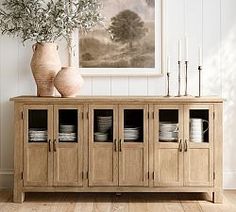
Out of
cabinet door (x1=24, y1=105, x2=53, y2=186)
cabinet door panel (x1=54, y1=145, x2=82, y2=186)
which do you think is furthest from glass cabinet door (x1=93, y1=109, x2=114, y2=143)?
cabinet door (x1=24, y1=105, x2=53, y2=186)

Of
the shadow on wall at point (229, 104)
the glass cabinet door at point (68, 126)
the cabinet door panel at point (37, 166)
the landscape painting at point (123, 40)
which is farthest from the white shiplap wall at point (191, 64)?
the cabinet door panel at point (37, 166)

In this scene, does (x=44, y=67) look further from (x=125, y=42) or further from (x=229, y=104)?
(x=229, y=104)

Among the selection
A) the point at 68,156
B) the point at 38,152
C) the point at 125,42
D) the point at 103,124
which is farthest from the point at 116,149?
the point at 125,42

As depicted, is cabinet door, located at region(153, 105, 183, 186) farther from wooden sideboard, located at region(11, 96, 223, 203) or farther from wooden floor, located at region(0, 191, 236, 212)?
wooden floor, located at region(0, 191, 236, 212)

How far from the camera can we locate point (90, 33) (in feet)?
14.9

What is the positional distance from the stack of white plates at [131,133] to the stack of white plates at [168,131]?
7.5 inches

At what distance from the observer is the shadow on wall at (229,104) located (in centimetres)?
457

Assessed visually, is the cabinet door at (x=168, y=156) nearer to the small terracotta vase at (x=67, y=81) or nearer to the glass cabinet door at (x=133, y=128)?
the glass cabinet door at (x=133, y=128)

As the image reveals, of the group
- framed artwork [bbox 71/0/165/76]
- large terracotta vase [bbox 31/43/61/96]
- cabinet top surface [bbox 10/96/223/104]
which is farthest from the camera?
framed artwork [bbox 71/0/165/76]

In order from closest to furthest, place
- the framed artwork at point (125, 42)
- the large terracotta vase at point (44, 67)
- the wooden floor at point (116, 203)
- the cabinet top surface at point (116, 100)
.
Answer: the wooden floor at point (116, 203), the cabinet top surface at point (116, 100), the large terracotta vase at point (44, 67), the framed artwork at point (125, 42)

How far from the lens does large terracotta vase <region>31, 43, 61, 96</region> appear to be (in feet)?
14.0

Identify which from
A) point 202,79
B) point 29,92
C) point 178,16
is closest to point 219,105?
point 202,79

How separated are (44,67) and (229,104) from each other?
65.4 inches

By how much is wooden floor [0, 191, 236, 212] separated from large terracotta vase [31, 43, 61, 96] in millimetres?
879
